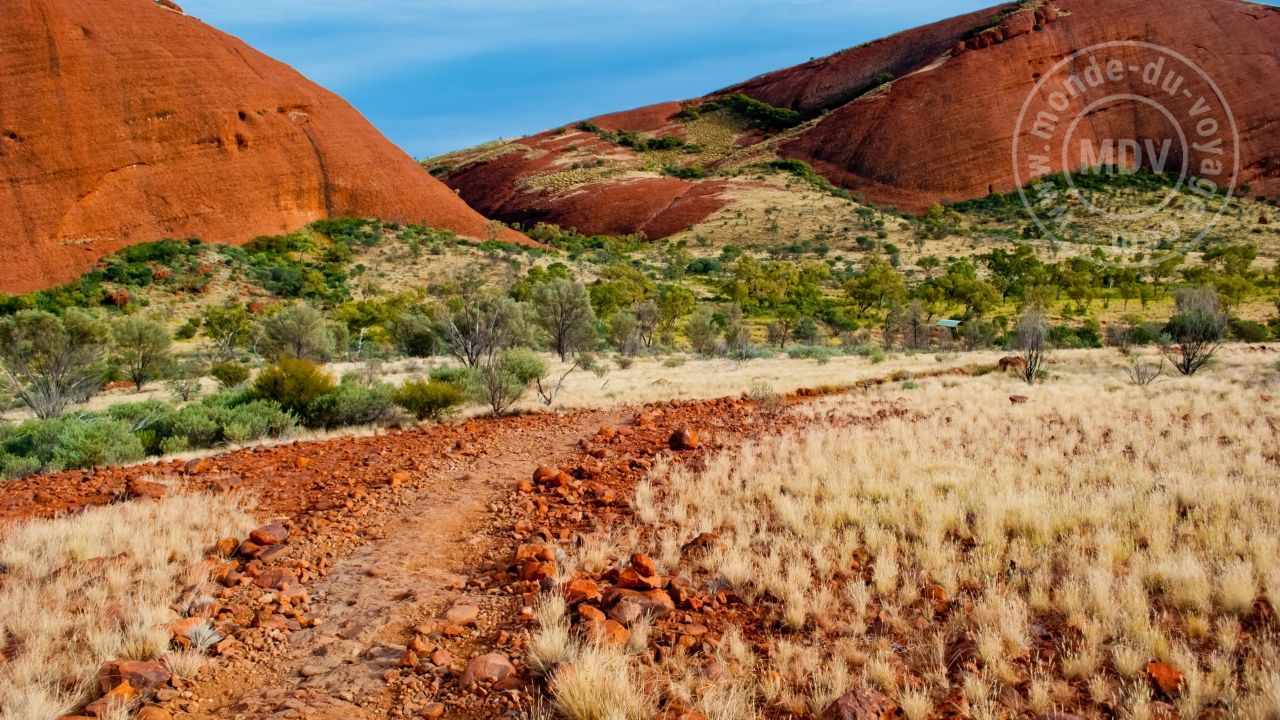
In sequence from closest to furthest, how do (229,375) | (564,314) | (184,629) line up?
(184,629) < (229,375) < (564,314)

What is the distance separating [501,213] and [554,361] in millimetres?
58340

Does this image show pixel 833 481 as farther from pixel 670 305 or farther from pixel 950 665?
pixel 670 305

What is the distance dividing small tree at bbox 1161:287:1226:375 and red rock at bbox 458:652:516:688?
17630 millimetres

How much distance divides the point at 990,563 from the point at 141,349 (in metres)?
24.3

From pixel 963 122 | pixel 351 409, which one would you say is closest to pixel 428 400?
pixel 351 409

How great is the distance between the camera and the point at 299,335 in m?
21.9

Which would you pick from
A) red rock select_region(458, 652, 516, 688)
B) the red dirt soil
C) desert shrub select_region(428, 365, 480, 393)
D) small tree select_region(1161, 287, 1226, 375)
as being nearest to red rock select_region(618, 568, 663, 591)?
the red dirt soil

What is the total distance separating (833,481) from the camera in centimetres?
610

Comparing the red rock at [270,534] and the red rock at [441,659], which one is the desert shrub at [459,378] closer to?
the red rock at [270,534]

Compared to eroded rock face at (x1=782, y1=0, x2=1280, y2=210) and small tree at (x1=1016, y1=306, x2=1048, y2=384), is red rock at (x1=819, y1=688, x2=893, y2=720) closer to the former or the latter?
small tree at (x1=1016, y1=306, x2=1048, y2=384)

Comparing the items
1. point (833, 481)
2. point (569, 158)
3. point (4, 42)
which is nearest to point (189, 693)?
point (833, 481)

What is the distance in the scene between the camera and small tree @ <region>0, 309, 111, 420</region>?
15391mm

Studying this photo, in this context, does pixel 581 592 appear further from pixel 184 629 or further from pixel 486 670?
pixel 184 629

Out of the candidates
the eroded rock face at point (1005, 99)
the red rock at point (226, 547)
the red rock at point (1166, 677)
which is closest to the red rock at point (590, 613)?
the red rock at point (1166, 677)
